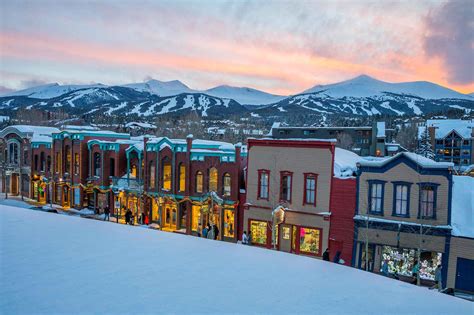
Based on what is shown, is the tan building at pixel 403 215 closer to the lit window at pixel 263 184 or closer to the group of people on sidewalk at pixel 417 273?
the group of people on sidewalk at pixel 417 273

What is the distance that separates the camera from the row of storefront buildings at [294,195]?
61.8 feet

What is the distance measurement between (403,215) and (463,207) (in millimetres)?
3019

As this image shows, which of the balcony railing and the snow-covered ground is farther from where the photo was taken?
the balcony railing

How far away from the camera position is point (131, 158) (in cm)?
3244

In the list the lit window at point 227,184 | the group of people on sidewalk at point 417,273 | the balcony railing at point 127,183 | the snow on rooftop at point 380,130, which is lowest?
the group of people on sidewalk at point 417,273

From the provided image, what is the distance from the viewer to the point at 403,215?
768 inches

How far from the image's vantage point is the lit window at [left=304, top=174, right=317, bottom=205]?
2243cm

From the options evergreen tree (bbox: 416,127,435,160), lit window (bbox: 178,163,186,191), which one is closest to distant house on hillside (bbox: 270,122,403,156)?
evergreen tree (bbox: 416,127,435,160)

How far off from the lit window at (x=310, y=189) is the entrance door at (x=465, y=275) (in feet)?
25.4

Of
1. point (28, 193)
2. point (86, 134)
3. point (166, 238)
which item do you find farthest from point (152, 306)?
point (28, 193)

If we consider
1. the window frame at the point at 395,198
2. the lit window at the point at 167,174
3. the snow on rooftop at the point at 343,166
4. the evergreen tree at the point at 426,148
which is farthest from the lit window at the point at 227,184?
the evergreen tree at the point at 426,148

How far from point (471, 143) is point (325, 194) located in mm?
74145

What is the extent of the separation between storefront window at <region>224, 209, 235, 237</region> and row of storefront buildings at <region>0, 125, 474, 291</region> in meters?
0.07

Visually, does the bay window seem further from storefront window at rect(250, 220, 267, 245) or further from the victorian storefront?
the victorian storefront
